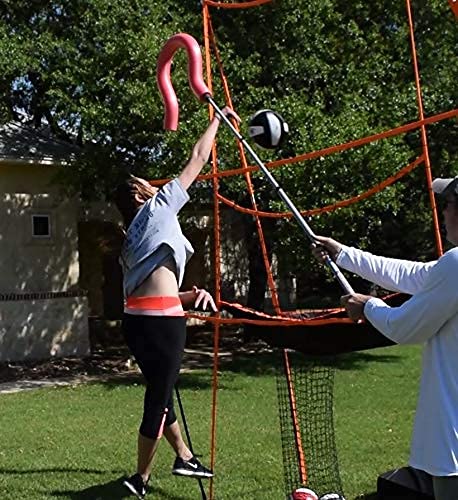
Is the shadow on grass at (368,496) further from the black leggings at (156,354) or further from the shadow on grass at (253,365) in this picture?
the shadow on grass at (253,365)

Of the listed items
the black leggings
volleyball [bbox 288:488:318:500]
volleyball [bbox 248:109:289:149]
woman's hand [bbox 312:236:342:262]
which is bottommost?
volleyball [bbox 288:488:318:500]

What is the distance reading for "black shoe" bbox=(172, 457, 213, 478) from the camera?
496 cm

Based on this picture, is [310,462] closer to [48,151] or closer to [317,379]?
[317,379]

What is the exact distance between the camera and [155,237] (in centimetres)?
448

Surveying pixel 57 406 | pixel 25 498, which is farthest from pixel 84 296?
pixel 25 498

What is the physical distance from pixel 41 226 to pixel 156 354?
9.25 m

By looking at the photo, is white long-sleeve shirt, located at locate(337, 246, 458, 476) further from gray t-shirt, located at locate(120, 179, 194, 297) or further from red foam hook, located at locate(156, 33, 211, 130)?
red foam hook, located at locate(156, 33, 211, 130)

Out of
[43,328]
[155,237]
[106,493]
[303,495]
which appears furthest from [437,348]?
[43,328]

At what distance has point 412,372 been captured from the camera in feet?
37.3

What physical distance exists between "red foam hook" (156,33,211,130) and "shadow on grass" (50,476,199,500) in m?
2.01

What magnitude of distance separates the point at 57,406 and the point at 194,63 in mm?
5198

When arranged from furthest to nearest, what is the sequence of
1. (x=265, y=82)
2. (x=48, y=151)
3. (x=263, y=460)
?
(x=48, y=151), (x=265, y=82), (x=263, y=460)

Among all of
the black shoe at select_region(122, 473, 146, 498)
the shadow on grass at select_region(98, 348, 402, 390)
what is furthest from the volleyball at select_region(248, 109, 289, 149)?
the shadow on grass at select_region(98, 348, 402, 390)

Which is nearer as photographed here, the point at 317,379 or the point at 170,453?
the point at 317,379
